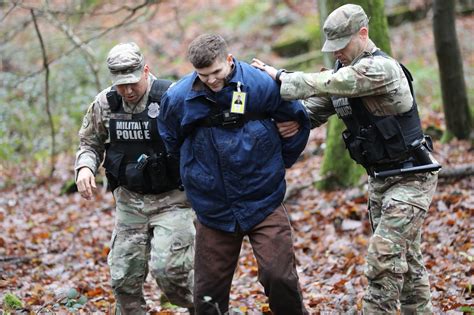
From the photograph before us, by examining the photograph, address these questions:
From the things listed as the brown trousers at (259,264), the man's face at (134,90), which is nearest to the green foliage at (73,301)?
the brown trousers at (259,264)

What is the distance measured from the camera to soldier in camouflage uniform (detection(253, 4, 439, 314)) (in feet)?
13.6

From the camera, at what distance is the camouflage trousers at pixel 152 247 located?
16.3 feet

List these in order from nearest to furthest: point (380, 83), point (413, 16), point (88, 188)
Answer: point (380, 83)
point (88, 188)
point (413, 16)

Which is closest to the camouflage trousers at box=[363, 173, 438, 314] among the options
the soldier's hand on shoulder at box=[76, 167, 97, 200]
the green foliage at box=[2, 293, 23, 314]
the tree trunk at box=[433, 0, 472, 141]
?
the soldier's hand on shoulder at box=[76, 167, 97, 200]

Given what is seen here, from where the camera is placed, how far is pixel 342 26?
422cm

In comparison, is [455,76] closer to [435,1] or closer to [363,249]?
[435,1]

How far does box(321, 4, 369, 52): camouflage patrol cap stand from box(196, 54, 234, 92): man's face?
66 cm

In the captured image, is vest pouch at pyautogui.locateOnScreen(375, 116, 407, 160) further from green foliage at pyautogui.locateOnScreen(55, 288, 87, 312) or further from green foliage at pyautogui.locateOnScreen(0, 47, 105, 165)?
green foliage at pyautogui.locateOnScreen(0, 47, 105, 165)

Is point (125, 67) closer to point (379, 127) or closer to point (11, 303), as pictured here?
point (379, 127)

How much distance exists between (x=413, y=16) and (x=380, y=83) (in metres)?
16.1

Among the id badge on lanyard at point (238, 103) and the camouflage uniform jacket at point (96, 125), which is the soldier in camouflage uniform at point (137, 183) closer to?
the camouflage uniform jacket at point (96, 125)

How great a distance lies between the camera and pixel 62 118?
14148 millimetres

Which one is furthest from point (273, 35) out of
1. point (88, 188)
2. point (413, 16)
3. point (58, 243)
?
point (88, 188)

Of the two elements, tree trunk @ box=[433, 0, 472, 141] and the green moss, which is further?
tree trunk @ box=[433, 0, 472, 141]
